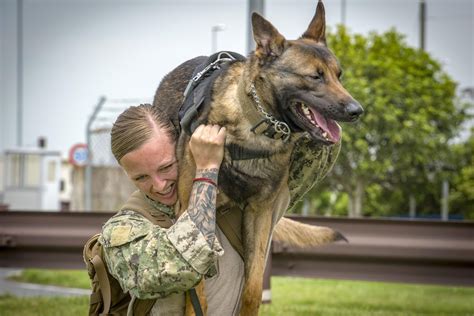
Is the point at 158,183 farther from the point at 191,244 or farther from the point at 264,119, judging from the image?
the point at 264,119

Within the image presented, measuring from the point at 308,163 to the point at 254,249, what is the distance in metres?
0.41

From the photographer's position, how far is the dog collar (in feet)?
10.7

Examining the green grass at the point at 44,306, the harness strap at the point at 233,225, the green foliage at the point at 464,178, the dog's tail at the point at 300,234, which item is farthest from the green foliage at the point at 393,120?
the harness strap at the point at 233,225

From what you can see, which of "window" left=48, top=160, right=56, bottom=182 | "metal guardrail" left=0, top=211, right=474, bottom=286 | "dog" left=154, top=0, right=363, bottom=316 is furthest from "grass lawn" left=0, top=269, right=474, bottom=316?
"window" left=48, top=160, right=56, bottom=182

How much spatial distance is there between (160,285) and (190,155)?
53 centimetres

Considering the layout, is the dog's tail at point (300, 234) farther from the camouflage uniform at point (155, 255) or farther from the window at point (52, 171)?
the window at point (52, 171)

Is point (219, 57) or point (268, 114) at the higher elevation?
point (219, 57)

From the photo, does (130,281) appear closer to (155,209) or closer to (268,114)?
(155,209)

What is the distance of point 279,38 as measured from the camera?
10.7ft

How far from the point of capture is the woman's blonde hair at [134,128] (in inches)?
126

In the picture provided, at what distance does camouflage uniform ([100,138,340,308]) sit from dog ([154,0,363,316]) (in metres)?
0.26

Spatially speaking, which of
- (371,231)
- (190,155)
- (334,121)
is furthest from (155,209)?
(371,231)

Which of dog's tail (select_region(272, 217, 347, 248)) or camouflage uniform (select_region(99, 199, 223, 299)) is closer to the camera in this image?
camouflage uniform (select_region(99, 199, 223, 299))

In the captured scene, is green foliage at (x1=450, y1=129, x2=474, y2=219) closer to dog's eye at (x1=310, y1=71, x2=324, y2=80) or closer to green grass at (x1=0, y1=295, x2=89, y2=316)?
green grass at (x1=0, y1=295, x2=89, y2=316)
